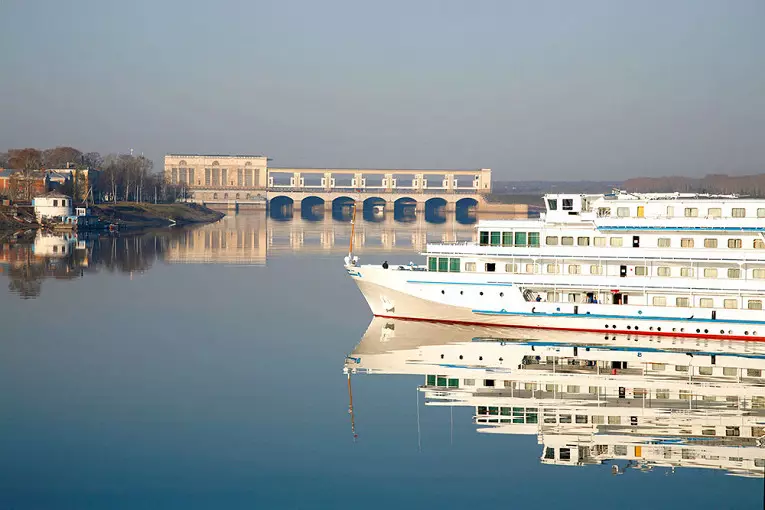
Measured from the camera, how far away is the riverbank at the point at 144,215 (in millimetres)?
113500

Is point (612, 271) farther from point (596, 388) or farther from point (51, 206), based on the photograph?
point (51, 206)

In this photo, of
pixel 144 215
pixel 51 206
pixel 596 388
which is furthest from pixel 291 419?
pixel 144 215

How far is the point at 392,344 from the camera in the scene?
3406 cm

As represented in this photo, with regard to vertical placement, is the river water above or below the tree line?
below

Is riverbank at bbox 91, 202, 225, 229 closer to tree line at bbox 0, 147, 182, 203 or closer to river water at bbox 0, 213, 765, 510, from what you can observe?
tree line at bbox 0, 147, 182, 203

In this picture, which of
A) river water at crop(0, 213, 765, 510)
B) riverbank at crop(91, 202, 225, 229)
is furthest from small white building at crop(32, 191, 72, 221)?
river water at crop(0, 213, 765, 510)

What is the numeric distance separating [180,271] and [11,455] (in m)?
38.7

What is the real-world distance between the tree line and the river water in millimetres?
79938

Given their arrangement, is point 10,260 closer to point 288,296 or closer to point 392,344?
point 288,296

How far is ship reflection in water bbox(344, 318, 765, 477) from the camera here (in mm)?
21375

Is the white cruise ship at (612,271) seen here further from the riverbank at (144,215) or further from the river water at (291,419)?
the riverbank at (144,215)

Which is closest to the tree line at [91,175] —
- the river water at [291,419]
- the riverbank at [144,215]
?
the riverbank at [144,215]

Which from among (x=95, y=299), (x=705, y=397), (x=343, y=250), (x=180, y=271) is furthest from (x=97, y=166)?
(x=705, y=397)

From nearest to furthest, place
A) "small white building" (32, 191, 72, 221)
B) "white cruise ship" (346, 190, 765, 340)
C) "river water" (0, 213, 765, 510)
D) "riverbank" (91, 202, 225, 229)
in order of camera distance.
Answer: "river water" (0, 213, 765, 510) → "white cruise ship" (346, 190, 765, 340) → "small white building" (32, 191, 72, 221) → "riverbank" (91, 202, 225, 229)
